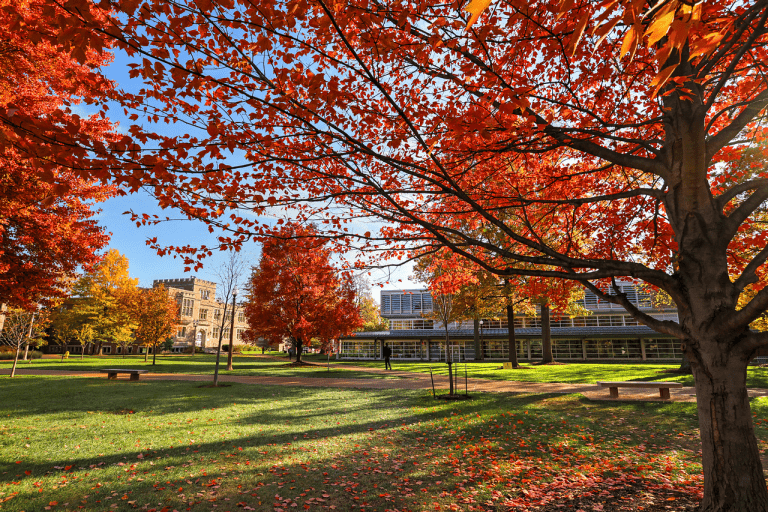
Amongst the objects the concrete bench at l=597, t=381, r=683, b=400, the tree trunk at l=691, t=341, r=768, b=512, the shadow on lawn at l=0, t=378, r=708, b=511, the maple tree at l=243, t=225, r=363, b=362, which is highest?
the maple tree at l=243, t=225, r=363, b=362

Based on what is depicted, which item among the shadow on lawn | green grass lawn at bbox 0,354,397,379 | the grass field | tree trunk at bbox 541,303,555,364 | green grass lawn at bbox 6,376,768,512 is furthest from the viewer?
tree trunk at bbox 541,303,555,364

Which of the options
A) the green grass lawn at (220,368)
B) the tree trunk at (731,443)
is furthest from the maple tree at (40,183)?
the green grass lawn at (220,368)

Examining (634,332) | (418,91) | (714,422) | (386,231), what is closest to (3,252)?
(386,231)

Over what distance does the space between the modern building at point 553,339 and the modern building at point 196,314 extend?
39.2 metres

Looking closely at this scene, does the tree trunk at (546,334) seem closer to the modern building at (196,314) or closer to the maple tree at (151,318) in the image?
the maple tree at (151,318)

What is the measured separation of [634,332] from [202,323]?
74307 mm

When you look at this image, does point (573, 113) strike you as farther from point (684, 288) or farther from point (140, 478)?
point (140, 478)

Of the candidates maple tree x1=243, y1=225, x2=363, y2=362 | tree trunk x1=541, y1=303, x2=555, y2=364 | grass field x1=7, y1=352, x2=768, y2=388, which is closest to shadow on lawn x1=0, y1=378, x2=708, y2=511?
grass field x1=7, y1=352, x2=768, y2=388

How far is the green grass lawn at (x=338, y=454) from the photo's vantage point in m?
4.54

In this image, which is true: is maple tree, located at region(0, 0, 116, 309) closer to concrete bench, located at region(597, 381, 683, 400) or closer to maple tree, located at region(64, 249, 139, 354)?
concrete bench, located at region(597, 381, 683, 400)

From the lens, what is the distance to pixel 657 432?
7953 millimetres

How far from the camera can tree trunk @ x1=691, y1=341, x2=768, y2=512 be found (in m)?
3.62

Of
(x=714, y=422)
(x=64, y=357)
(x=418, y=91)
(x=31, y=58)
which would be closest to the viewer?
(x=714, y=422)

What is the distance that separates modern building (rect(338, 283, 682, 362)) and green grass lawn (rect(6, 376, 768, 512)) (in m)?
25.1
